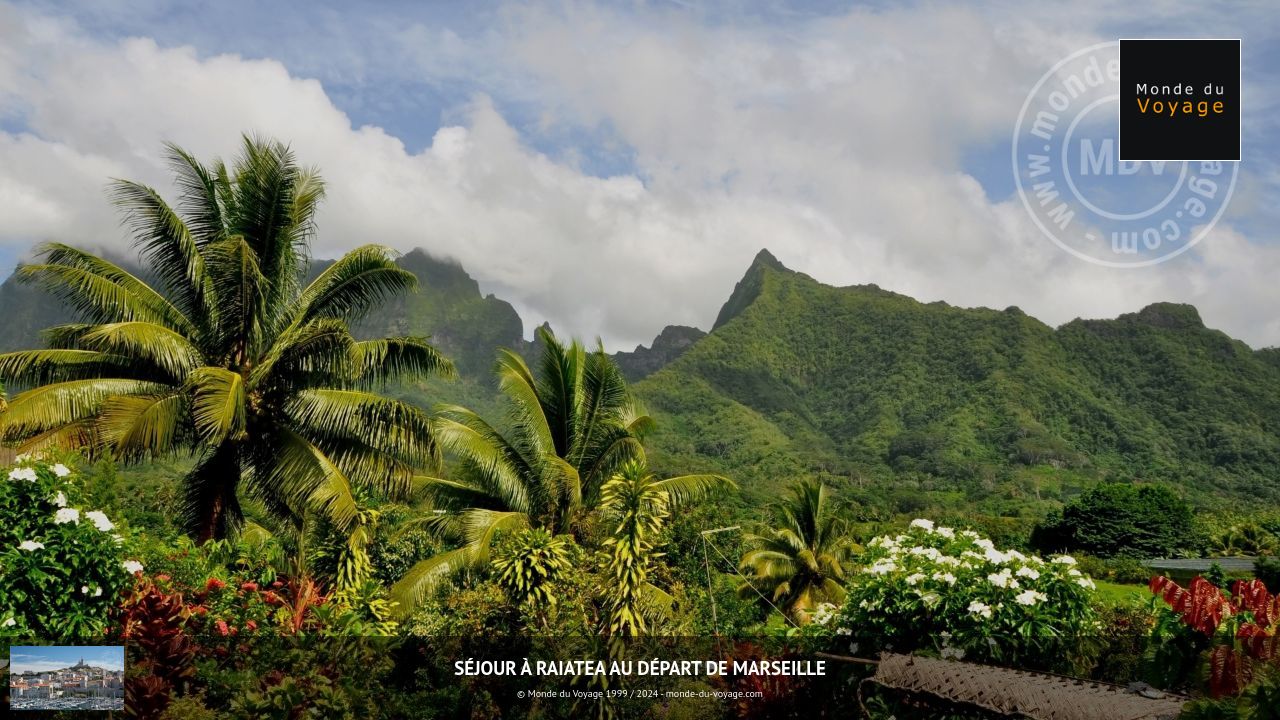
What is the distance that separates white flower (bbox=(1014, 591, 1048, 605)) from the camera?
598 centimetres

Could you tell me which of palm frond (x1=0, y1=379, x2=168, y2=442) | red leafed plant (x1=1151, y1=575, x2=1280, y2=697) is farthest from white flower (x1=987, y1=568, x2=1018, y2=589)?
palm frond (x1=0, y1=379, x2=168, y2=442)

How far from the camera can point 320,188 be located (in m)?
11.7

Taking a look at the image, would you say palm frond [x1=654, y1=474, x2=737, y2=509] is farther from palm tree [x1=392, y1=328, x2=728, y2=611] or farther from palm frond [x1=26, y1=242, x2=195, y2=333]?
palm frond [x1=26, y1=242, x2=195, y2=333]

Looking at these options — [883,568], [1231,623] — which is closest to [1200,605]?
[1231,623]

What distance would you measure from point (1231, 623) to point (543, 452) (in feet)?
32.2

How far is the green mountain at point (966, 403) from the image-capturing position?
315 feet

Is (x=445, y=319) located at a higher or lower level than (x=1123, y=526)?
higher

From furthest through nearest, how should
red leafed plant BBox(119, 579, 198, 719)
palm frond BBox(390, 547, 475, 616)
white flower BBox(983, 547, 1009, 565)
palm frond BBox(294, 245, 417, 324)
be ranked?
1. palm frond BBox(390, 547, 475, 616)
2. palm frond BBox(294, 245, 417, 324)
3. white flower BBox(983, 547, 1009, 565)
4. red leafed plant BBox(119, 579, 198, 719)

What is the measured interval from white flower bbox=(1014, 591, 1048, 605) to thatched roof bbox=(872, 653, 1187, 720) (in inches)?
77.3

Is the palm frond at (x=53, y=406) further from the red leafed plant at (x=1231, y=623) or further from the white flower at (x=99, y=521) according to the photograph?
the red leafed plant at (x=1231, y=623)

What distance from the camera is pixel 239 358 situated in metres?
10.8

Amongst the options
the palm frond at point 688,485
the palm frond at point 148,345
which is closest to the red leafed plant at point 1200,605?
the palm frond at point 688,485

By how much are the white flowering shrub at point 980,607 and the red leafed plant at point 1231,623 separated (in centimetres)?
89

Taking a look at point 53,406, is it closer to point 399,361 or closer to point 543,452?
point 399,361
